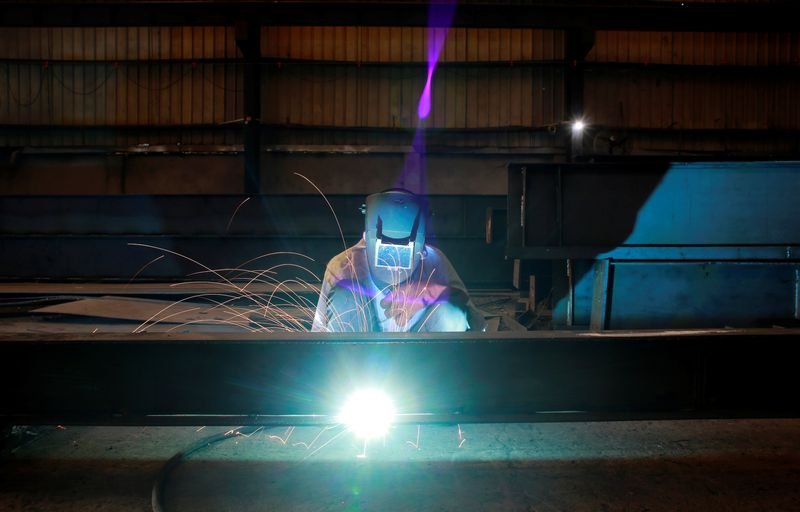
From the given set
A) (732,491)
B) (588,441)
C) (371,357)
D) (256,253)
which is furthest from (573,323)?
(256,253)

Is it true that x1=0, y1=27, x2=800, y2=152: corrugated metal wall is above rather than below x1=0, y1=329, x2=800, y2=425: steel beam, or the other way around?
above

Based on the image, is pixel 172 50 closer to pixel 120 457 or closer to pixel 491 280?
pixel 491 280

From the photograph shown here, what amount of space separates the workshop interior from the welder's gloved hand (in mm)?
46

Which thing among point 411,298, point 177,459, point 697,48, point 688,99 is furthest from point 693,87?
point 177,459

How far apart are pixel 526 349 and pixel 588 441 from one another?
3.55 feet

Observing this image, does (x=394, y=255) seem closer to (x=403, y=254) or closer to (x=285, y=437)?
(x=403, y=254)

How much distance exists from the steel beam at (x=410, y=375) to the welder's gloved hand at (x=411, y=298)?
2.84 ft

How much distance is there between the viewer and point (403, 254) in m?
2.41

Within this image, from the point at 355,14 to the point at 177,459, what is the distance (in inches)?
162

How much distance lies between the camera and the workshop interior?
1.67m

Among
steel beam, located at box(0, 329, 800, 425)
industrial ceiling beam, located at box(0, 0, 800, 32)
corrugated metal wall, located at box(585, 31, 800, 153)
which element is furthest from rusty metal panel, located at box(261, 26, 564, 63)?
steel beam, located at box(0, 329, 800, 425)

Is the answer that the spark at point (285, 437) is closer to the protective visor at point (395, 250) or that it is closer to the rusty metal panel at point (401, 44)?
the protective visor at point (395, 250)

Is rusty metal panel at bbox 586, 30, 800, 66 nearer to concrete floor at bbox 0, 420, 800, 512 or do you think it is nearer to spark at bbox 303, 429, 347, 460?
concrete floor at bbox 0, 420, 800, 512

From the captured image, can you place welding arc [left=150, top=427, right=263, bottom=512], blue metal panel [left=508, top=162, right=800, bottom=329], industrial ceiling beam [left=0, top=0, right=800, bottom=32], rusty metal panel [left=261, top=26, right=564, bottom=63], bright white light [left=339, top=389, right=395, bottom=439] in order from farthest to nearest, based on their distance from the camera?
rusty metal panel [left=261, top=26, right=564, bottom=63] < industrial ceiling beam [left=0, top=0, right=800, bottom=32] < blue metal panel [left=508, top=162, right=800, bottom=329] < welding arc [left=150, top=427, right=263, bottom=512] < bright white light [left=339, top=389, right=395, bottom=439]
